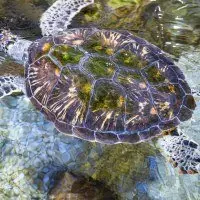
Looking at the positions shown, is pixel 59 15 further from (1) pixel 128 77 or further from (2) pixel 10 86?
(1) pixel 128 77

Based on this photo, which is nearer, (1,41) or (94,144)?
(94,144)

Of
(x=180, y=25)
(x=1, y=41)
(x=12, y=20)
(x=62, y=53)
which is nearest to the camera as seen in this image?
(x=62, y=53)

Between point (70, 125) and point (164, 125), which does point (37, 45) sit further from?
point (164, 125)

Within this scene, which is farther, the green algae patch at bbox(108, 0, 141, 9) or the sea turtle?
the green algae patch at bbox(108, 0, 141, 9)

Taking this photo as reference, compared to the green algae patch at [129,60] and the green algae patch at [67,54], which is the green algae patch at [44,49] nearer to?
the green algae patch at [67,54]

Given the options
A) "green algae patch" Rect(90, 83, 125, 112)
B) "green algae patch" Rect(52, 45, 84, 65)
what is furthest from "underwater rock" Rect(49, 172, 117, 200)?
"green algae patch" Rect(52, 45, 84, 65)

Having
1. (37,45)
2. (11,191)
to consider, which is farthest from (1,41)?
(11,191)

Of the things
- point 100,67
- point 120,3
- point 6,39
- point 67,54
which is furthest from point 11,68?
point 120,3

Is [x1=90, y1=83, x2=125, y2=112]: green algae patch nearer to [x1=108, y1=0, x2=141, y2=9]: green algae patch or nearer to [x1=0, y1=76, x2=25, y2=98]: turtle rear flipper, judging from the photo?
[x1=0, y1=76, x2=25, y2=98]: turtle rear flipper
